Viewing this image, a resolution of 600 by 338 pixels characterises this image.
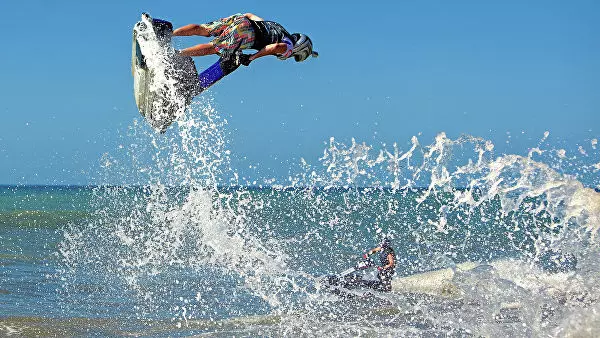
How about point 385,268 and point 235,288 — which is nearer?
point 235,288

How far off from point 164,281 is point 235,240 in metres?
4.62

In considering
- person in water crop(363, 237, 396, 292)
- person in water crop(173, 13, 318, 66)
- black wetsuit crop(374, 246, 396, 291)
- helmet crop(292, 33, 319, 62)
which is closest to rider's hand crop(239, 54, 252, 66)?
person in water crop(173, 13, 318, 66)

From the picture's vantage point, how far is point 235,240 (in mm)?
9000

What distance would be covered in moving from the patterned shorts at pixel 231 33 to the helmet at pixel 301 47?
54 cm

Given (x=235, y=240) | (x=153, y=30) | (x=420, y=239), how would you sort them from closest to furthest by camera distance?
(x=153, y=30) < (x=235, y=240) < (x=420, y=239)

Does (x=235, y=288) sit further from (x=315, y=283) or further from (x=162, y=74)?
(x=162, y=74)

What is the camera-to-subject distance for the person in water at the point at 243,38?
7.91 m

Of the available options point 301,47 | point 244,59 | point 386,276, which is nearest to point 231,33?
point 244,59

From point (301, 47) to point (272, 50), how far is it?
390 mm

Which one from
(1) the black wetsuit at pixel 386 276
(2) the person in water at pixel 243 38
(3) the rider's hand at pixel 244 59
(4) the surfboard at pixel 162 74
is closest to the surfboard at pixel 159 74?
(4) the surfboard at pixel 162 74

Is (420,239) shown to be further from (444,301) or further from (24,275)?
(24,275)

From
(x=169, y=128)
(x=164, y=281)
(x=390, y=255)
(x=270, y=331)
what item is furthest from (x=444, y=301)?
(x=169, y=128)

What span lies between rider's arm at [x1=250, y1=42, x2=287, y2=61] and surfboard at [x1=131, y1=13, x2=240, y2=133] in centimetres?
23

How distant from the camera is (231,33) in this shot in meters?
7.88
